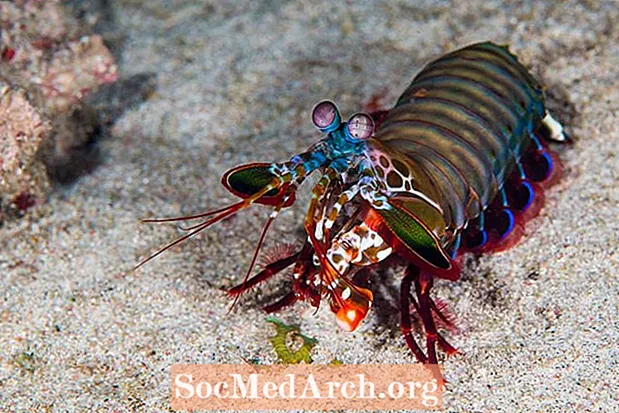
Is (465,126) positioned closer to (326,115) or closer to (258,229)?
(326,115)

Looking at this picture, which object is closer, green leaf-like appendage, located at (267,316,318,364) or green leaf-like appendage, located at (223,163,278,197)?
green leaf-like appendage, located at (223,163,278,197)

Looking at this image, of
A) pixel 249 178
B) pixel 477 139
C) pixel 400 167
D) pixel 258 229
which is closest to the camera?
pixel 249 178

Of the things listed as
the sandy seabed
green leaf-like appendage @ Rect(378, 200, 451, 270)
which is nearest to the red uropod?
green leaf-like appendage @ Rect(378, 200, 451, 270)

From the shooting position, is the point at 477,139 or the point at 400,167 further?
the point at 477,139

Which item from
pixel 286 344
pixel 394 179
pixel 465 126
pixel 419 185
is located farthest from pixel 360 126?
pixel 286 344

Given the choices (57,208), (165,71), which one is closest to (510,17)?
(165,71)

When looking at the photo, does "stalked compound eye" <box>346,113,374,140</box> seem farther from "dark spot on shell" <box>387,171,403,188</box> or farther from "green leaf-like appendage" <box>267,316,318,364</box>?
"green leaf-like appendage" <box>267,316,318,364</box>

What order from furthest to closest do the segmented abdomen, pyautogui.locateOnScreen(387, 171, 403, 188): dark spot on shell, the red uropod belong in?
the segmented abdomen < pyautogui.locateOnScreen(387, 171, 403, 188): dark spot on shell < the red uropod
